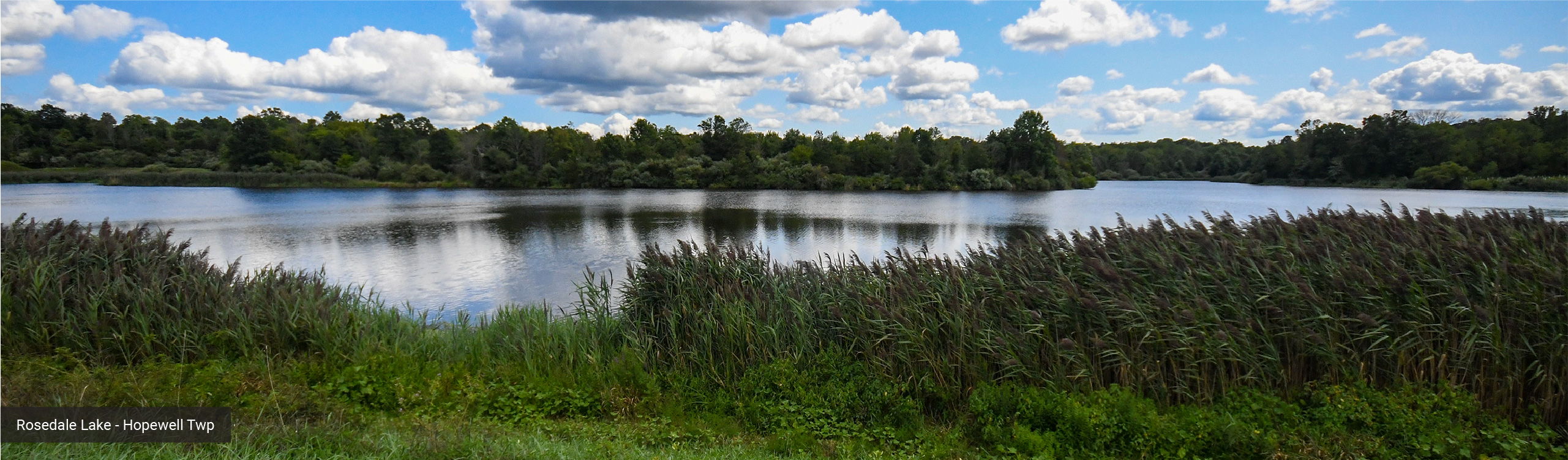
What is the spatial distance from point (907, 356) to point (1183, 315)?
2186 millimetres

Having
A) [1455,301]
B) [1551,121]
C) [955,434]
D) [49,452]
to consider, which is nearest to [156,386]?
[49,452]

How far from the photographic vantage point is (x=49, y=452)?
141 inches

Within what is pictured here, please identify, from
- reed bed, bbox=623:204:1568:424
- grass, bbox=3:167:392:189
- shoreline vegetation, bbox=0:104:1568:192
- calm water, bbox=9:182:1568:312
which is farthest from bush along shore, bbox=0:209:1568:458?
grass, bbox=3:167:392:189

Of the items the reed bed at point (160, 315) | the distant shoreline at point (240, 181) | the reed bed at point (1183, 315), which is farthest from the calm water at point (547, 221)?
the distant shoreline at point (240, 181)

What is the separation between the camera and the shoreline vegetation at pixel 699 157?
51.3 meters

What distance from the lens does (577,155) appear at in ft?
248

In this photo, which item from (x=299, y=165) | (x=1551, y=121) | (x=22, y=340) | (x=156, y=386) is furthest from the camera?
(x=299, y=165)

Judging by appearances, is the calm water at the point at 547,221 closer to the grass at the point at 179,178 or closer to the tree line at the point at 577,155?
the grass at the point at 179,178

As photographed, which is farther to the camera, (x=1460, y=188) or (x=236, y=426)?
(x=1460, y=188)

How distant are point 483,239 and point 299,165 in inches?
2557

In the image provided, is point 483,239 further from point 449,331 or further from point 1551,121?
point 1551,121

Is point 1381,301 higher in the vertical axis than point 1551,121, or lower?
lower

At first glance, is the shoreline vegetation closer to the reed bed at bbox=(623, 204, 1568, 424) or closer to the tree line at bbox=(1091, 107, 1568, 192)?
the tree line at bbox=(1091, 107, 1568, 192)

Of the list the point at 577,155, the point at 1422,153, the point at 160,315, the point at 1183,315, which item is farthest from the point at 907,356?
the point at 577,155
